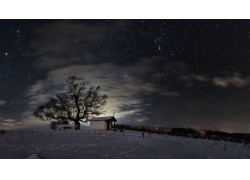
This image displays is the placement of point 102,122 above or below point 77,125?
above

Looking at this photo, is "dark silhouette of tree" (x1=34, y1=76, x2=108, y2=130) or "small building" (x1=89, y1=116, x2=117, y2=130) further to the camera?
"small building" (x1=89, y1=116, x2=117, y2=130)

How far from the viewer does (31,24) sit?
10.7 metres

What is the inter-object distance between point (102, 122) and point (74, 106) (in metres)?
3.57

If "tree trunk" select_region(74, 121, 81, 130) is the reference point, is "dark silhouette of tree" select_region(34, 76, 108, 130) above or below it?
above

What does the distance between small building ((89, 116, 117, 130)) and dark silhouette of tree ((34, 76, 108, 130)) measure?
2.43 feet

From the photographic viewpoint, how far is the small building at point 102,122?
884 inches

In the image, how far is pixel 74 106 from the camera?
70.5 ft

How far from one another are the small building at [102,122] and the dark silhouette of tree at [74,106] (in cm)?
74

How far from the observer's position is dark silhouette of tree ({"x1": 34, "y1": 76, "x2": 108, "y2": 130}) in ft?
64.4

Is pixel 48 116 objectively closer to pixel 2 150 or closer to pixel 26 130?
pixel 26 130

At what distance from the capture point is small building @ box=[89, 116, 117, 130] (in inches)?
884

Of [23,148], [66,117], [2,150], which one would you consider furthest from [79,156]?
[66,117]

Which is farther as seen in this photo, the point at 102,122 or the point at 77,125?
the point at 102,122

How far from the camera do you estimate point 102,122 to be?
2280 centimetres
